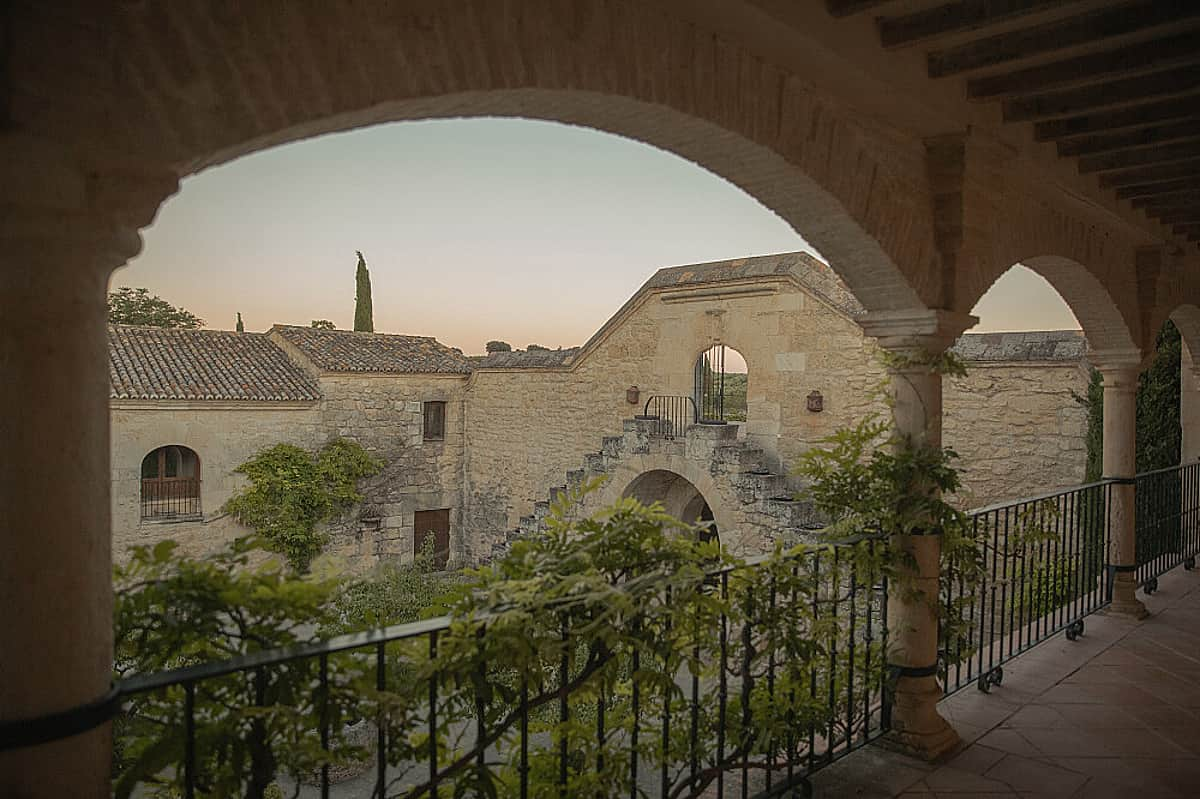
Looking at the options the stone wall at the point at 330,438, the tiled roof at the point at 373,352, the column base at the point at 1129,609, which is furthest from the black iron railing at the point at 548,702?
the tiled roof at the point at 373,352

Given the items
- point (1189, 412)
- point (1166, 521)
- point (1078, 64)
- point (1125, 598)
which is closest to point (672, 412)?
point (1189, 412)

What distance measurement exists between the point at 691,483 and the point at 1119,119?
24.4ft

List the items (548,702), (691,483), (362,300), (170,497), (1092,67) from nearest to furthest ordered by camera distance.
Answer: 1. (548,702)
2. (1092,67)
3. (691,483)
4. (170,497)
5. (362,300)

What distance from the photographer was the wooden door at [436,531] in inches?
600

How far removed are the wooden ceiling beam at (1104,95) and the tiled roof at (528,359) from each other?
10.1m

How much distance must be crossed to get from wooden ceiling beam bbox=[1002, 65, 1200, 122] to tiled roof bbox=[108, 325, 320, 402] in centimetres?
1213

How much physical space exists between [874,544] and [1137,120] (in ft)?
6.90

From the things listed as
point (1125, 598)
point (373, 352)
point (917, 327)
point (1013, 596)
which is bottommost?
point (1125, 598)

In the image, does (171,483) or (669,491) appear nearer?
(669,491)

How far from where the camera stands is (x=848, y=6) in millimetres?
2344

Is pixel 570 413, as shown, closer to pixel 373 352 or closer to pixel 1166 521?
pixel 373 352

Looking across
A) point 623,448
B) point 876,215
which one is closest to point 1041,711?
point 876,215

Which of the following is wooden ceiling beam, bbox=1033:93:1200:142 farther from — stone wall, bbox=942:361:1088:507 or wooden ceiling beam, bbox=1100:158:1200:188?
stone wall, bbox=942:361:1088:507

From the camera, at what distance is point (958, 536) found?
3260 mm
